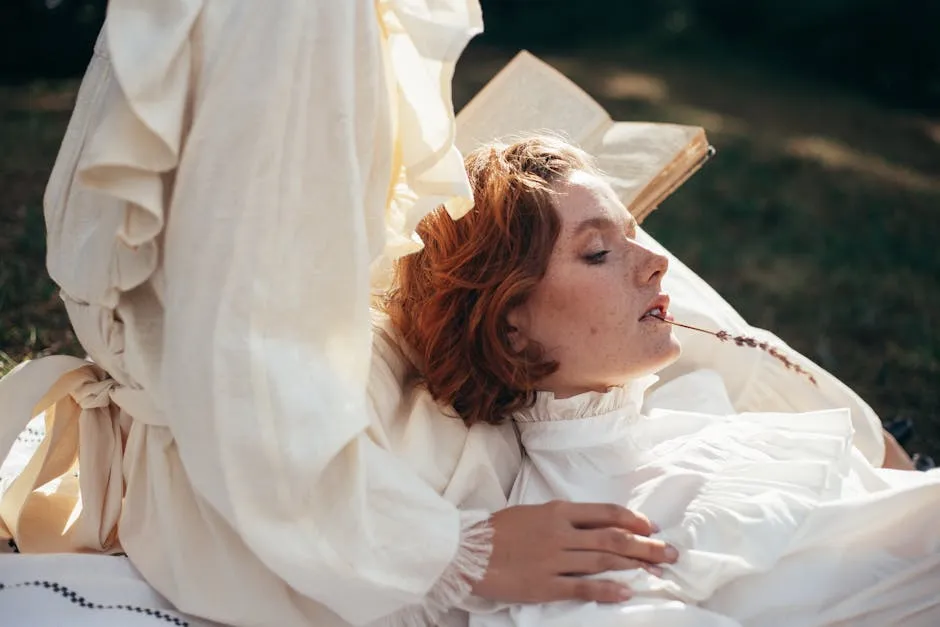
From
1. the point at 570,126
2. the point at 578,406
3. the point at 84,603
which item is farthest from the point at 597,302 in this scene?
the point at 84,603

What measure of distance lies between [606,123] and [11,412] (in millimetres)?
1641

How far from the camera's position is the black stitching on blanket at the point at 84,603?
1924mm

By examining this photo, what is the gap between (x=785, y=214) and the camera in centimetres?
554

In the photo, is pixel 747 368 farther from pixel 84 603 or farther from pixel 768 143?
pixel 768 143

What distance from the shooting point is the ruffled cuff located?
190 centimetres

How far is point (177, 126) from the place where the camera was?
1725mm

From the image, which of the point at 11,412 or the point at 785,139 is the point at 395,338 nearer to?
the point at 11,412

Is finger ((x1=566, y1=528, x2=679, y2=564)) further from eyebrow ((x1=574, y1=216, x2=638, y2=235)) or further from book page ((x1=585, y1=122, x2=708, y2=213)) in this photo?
book page ((x1=585, y1=122, x2=708, y2=213))

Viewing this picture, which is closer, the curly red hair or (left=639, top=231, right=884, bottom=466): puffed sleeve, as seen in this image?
the curly red hair

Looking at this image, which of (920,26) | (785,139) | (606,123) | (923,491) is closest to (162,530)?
(923,491)

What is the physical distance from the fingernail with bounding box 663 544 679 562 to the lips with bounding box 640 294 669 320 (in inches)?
18.9

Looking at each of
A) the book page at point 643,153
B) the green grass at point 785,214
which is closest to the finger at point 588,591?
the book page at point 643,153

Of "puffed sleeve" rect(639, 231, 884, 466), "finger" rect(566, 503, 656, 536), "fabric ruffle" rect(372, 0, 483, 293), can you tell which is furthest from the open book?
"finger" rect(566, 503, 656, 536)

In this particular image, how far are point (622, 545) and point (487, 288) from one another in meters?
0.59
